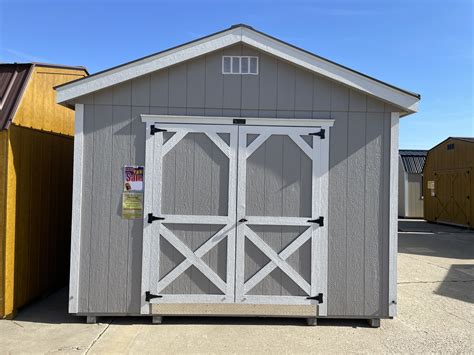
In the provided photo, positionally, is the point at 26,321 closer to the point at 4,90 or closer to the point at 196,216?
the point at 196,216

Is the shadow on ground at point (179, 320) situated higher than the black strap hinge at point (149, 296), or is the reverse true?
the black strap hinge at point (149, 296)

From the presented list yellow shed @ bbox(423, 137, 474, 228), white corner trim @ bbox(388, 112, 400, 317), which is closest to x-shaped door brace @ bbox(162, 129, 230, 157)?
white corner trim @ bbox(388, 112, 400, 317)

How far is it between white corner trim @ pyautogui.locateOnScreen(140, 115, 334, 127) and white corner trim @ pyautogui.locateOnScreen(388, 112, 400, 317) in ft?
2.48

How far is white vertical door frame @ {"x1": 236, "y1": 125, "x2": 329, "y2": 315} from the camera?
14.5ft

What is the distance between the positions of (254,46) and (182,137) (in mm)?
1324

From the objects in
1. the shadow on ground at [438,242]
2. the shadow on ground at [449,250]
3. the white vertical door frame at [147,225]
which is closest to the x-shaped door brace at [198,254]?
the white vertical door frame at [147,225]

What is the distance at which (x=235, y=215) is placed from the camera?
174 inches

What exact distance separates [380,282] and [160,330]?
2548 millimetres

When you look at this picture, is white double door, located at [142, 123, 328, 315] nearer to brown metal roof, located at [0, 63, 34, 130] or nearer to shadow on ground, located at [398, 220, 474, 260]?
brown metal roof, located at [0, 63, 34, 130]

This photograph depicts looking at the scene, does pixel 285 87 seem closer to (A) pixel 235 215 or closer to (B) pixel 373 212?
(A) pixel 235 215

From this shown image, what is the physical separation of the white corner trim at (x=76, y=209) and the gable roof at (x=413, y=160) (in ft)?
59.9

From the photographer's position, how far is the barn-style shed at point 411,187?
19.4 metres

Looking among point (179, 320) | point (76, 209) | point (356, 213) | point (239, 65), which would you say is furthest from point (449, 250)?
point (76, 209)

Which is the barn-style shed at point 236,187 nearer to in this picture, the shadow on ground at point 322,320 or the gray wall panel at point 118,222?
the gray wall panel at point 118,222
